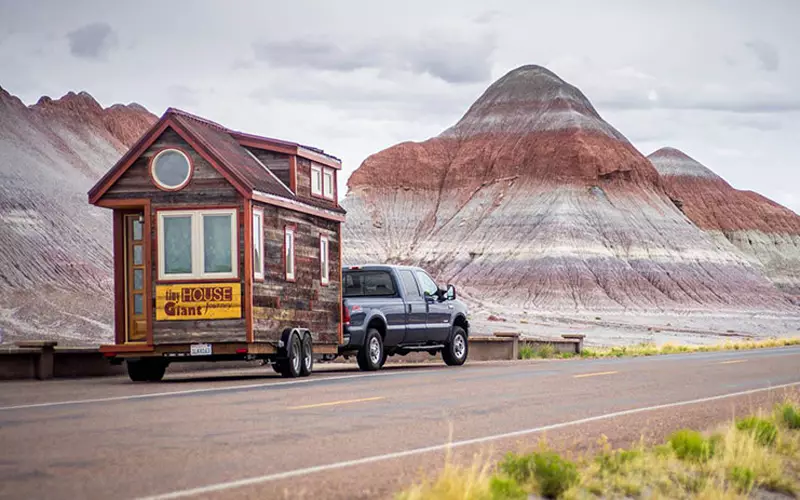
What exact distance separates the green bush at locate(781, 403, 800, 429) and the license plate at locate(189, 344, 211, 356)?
10.7 metres

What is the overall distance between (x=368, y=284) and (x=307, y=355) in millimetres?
3488

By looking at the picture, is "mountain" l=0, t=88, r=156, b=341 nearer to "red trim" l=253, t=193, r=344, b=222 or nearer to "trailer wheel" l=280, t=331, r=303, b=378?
"red trim" l=253, t=193, r=344, b=222

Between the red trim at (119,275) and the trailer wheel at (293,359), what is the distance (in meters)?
2.96

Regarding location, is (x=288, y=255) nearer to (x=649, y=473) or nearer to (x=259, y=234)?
(x=259, y=234)

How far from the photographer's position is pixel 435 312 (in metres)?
26.4

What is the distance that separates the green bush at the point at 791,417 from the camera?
1250 centimetres

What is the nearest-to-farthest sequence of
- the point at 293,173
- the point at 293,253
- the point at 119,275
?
the point at 119,275
the point at 293,253
the point at 293,173

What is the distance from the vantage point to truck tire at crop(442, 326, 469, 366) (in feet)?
88.9

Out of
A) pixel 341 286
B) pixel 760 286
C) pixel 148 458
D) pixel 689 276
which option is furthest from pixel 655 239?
pixel 148 458

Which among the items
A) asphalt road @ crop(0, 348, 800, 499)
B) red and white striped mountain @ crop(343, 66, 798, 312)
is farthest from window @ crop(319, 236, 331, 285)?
red and white striped mountain @ crop(343, 66, 798, 312)

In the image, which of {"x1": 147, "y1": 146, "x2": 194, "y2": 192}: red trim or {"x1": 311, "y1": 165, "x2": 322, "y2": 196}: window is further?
{"x1": 311, "y1": 165, "x2": 322, "y2": 196}: window

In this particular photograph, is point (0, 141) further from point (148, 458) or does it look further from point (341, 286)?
point (148, 458)

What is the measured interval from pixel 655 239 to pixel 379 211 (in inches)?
1045

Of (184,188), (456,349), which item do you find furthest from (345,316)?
(184,188)
